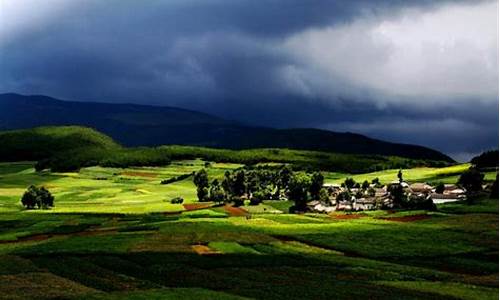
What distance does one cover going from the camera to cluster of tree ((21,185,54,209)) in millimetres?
193750

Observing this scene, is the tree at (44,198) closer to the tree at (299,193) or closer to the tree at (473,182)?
the tree at (299,193)

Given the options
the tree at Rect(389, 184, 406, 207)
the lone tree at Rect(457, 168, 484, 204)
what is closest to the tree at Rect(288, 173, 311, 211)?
the tree at Rect(389, 184, 406, 207)

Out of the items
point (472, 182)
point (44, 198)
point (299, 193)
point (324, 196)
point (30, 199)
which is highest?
point (472, 182)

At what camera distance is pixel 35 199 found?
194 meters

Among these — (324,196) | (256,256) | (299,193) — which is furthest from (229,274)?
(324,196)

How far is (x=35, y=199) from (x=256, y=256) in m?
126

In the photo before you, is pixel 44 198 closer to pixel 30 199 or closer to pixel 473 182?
pixel 30 199

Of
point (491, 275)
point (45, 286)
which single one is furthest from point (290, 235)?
point (45, 286)

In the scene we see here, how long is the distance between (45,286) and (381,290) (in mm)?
33807

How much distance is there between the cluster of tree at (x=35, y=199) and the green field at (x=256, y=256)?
42832mm

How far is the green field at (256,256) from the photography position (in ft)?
205

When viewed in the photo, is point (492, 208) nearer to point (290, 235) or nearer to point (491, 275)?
point (290, 235)

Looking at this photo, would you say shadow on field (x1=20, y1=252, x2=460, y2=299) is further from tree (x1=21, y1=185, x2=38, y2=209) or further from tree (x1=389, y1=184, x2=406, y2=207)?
tree (x1=21, y1=185, x2=38, y2=209)

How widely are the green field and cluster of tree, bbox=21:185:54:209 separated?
4283 centimetres
